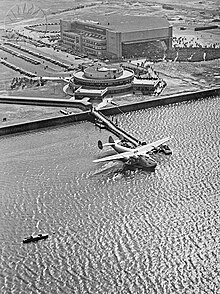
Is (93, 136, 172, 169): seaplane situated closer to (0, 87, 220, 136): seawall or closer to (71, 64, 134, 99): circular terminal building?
(0, 87, 220, 136): seawall

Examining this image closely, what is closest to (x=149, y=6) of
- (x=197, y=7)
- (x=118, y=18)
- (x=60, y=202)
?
(x=197, y=7)

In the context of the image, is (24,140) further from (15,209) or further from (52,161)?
(15,209)

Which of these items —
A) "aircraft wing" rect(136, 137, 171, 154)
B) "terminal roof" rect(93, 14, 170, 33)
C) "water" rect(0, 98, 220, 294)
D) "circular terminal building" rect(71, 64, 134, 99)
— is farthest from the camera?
"terminal roof" rect(93, 14, 170, 33)

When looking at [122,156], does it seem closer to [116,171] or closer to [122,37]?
[116,171]

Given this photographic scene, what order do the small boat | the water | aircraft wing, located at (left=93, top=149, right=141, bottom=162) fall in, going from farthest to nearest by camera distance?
1. aircraft wing, located at (left=93, top=149, right=141, bottom=162)
2. the small boat
3. the water

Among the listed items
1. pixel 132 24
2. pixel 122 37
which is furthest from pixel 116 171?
pixel 132 24

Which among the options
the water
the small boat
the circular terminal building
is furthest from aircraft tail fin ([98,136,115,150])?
the circular terminal building
